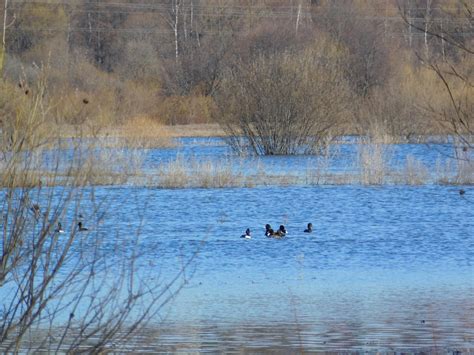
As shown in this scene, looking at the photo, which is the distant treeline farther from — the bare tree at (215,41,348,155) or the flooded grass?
the flooded grass

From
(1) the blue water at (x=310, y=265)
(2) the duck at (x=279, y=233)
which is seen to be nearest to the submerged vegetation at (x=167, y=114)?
(1) the blue water at (x=310, y=265)

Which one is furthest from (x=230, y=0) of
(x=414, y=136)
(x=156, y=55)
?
(x=414, y=136)

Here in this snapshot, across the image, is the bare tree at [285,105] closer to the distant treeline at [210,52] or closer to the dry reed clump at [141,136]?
the distant treeline at [210,52]

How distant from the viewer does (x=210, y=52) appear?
2116 inches

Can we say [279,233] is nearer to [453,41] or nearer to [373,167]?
[373,167]

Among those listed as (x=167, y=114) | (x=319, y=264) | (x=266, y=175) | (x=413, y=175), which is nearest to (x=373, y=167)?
(x=413, y=175)

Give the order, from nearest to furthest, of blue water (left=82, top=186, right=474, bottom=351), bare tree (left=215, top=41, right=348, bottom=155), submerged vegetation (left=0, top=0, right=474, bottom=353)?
submerged vegetation (left=0, top=0, right=474, bottom=353) → blue water (left=82, top=186, right=474, bottom=351) → bare tree (left=215, top=41, right=348, bottom=155)

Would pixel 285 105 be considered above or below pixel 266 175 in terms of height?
above

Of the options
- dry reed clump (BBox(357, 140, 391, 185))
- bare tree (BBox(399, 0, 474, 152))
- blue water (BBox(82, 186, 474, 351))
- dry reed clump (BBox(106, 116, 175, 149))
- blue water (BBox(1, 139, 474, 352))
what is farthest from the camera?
dry reed clump (BBox(106, 116, 175, 149))

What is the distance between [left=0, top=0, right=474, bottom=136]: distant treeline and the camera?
36344 millimetres

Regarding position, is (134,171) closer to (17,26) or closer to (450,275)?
(450,275)

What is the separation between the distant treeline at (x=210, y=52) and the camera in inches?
1431

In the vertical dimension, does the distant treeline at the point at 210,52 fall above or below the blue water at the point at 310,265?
above

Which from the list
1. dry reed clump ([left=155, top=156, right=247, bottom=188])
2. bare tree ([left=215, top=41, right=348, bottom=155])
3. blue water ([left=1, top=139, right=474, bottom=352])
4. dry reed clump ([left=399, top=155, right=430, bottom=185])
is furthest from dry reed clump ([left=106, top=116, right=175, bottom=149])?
dry reed clump ([left=399, top=155, right=430, bottom=185])
